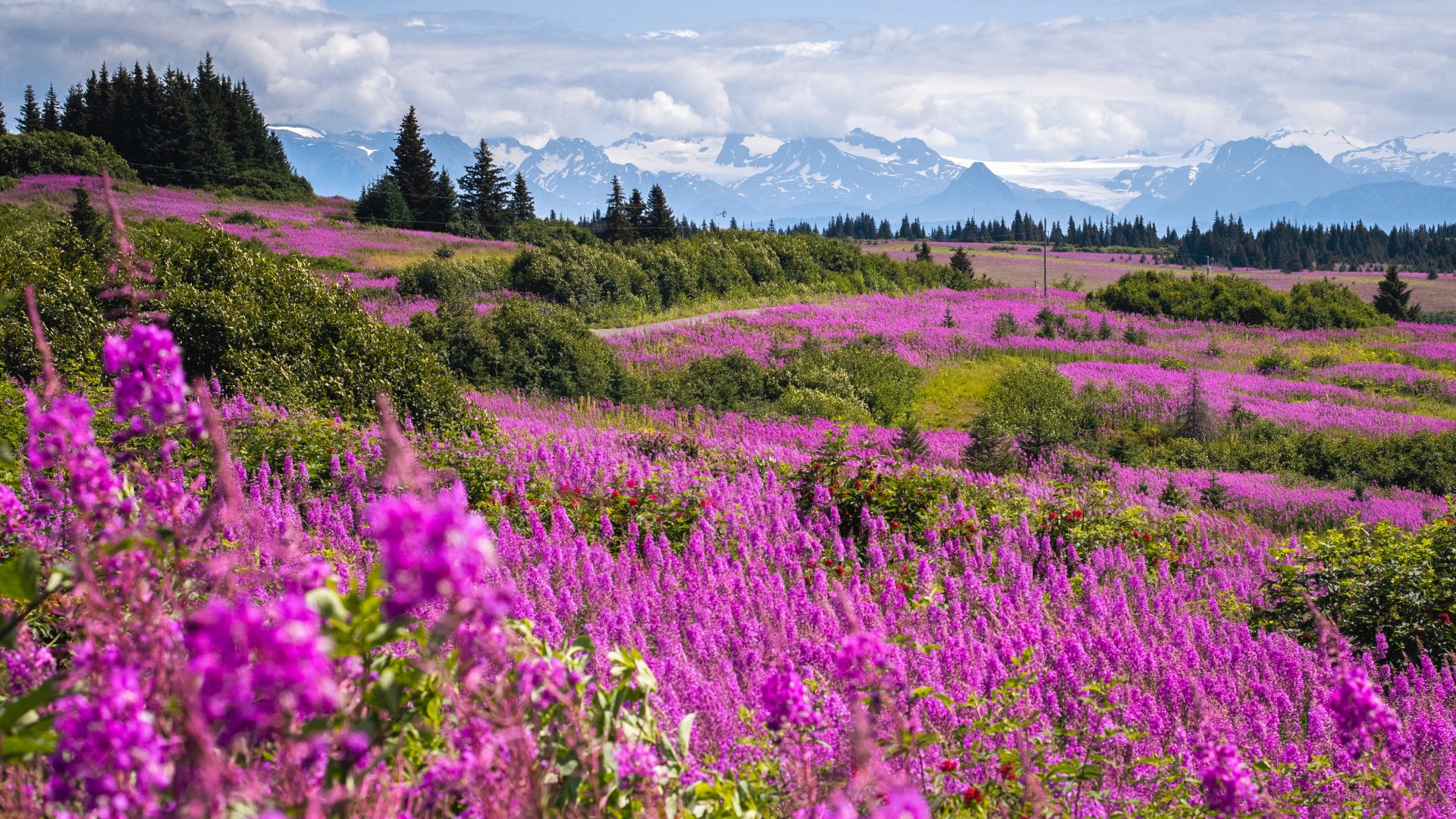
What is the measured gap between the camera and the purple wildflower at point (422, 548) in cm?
116

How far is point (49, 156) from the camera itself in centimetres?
4775

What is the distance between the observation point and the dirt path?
28469 millimetres

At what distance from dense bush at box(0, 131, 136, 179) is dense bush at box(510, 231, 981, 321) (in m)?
27.9

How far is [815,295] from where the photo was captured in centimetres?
4116

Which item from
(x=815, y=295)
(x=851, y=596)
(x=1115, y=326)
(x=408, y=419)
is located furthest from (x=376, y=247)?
(x=851, y=596)

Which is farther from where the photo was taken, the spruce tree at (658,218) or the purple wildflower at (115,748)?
the spruce tree at (658,218)

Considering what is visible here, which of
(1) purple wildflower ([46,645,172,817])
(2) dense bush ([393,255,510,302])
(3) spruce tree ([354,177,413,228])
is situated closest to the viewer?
(1) purple wildflower ([46,645,172,817])

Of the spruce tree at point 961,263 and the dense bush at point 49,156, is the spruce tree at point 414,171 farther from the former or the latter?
the spruce tree at point 961,263

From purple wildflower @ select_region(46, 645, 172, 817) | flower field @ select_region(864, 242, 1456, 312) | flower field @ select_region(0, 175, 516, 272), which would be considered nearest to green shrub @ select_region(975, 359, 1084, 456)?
purple wildflower @ select_region(46, 645, 172, 817)

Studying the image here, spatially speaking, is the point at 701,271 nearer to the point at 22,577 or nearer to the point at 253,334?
the point at 253,334

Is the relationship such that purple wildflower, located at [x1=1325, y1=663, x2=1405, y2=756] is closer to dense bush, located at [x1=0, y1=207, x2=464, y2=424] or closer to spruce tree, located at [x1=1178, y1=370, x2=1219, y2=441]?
dense bush, located at [x1=0, y1=207, x2=464, y2=424]

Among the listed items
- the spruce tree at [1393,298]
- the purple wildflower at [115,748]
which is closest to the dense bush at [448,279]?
the purple wildflower at [115,748]

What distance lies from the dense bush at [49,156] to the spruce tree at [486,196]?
17619 mm

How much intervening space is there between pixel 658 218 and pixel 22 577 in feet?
183
